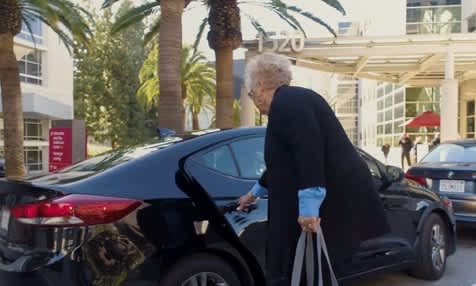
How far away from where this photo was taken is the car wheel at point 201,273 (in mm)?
3502

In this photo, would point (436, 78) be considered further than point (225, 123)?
Yes

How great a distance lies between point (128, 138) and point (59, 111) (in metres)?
10.3

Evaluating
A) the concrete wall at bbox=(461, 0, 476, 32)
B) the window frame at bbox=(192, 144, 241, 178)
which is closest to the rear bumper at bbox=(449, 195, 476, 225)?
the window frame at bbox=(192, 144, 241, 178)

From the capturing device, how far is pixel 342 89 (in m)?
67.6

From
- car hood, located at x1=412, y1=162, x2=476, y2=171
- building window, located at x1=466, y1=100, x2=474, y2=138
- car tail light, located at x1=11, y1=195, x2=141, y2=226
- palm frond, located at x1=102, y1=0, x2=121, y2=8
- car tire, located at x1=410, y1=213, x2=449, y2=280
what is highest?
palm frond, located at x1=102, y1=0, x2=121, y2=8

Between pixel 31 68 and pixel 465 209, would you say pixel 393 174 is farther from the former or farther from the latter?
pixel 31 68

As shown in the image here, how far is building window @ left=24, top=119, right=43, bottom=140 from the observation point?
3546cm

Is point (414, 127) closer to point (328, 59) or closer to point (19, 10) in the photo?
point (328, 59)

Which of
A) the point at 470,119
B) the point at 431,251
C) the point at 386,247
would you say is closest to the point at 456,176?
the point at 431,251

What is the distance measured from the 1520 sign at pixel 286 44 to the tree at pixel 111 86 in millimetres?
28795

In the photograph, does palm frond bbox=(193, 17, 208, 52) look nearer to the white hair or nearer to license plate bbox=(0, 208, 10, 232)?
license plate bbox=(0, 208, 10, 232)

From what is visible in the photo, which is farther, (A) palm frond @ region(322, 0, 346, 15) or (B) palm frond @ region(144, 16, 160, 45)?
(B) palm frond @ region(144, 16, 160, 45)

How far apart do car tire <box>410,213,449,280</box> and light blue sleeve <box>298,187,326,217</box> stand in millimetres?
2860

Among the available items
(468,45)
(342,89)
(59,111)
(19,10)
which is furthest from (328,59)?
(342,89)
